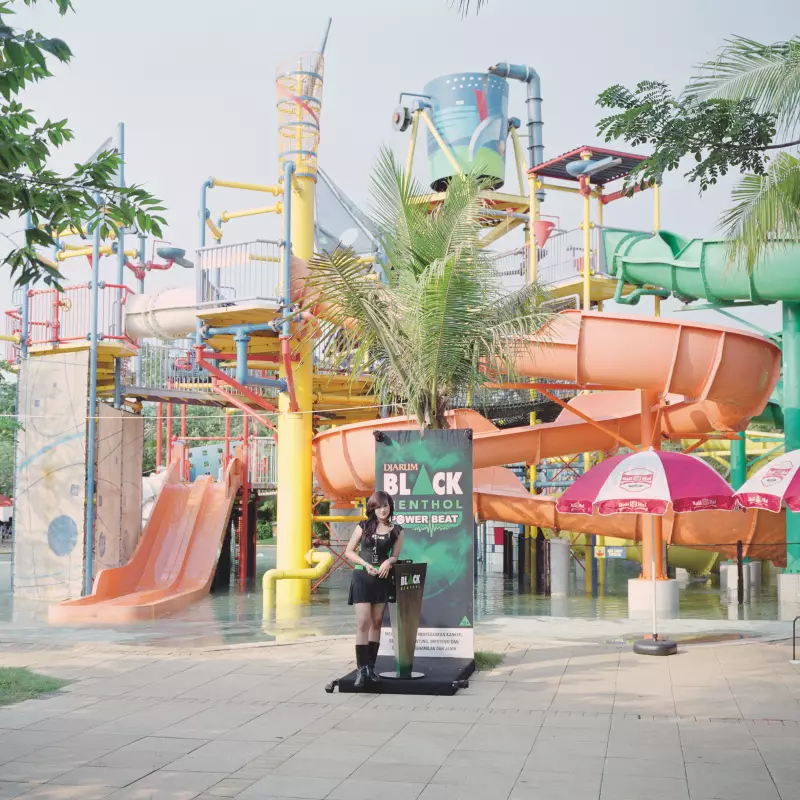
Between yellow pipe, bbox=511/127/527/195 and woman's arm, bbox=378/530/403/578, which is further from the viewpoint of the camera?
yellow pipe, bbox=511/127/527/195

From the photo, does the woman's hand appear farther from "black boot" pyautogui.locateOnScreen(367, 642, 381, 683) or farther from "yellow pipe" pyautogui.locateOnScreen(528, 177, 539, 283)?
"yellow pipe" pyautogui.locateOnScreen(528, 177, 539, 283)

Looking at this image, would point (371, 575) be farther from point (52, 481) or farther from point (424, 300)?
point (52, 481)

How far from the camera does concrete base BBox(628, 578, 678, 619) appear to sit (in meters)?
15.5

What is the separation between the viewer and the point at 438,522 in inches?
393

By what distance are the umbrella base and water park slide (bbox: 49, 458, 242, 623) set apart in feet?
30.0

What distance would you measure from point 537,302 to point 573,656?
3775 millimetres

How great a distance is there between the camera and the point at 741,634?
505 inches

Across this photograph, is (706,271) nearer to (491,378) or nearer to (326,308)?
(491,378)

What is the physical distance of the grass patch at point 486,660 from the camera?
1007cm

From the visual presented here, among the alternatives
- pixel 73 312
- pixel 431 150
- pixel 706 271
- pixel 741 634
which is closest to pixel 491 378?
pixel 741 634

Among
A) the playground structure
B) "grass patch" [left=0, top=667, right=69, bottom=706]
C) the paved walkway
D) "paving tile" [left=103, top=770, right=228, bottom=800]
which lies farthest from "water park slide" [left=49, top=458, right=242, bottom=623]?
"paving tile" [left=103, top=770, right=228, bottom=800]

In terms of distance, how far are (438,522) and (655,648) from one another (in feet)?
9.02

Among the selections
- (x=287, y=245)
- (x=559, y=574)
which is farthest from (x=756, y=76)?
(x=559, y=574)

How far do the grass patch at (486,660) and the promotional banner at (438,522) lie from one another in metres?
0.30
